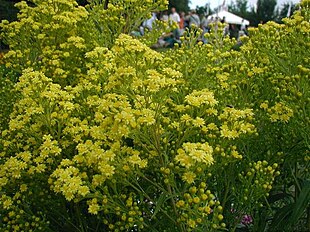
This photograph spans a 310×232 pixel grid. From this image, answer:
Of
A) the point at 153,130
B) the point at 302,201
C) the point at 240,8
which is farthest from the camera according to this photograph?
the point at 240,8

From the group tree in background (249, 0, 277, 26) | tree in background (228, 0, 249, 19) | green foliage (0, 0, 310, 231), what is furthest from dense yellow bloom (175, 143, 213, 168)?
tree in background (228, 0, 249, 19)

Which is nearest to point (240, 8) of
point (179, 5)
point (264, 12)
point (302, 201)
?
point (179, 5)

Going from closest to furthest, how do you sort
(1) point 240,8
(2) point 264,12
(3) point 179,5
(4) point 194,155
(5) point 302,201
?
(4) point 194,155, (5) point 302,201, (2) point 264,12, (3) point 179,5, (1) point 240,8

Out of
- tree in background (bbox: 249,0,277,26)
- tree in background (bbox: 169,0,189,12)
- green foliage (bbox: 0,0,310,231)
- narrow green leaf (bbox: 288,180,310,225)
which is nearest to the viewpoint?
green foliage (bbox: 0,0,310,231)

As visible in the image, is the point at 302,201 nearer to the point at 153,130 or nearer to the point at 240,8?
the point at 153,130

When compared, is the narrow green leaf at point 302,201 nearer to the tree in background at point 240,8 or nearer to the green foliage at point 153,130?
the green foliage at point 153,130

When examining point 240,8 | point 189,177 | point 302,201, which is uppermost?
point 189,177

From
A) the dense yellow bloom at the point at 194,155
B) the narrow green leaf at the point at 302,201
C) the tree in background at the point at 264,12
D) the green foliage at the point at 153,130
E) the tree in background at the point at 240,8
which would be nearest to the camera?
the dense yellow bloom at the point at 194,155

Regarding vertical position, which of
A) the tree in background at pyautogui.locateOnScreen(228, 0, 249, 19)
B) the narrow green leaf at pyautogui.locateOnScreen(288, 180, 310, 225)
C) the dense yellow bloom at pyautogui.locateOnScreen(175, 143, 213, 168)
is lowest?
the tree in background at pyautogui.locateOnScreen(228, 0, 249, 19)

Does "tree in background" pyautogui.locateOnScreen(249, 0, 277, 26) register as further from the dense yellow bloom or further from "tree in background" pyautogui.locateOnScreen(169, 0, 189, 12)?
the dense yellow bloom

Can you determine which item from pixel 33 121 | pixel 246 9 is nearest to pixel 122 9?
pixel 33 121

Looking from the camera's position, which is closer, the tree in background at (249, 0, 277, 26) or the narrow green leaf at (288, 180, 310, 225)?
the narrow green leaf at (288, 180, 310, 225)

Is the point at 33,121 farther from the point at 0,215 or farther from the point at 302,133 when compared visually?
the point at 302,133

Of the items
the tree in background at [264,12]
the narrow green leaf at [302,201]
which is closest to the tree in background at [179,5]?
the tree in background at [264,12]
